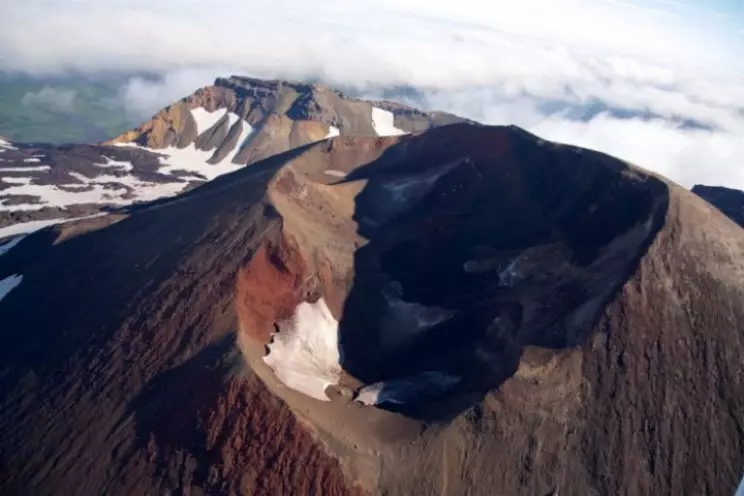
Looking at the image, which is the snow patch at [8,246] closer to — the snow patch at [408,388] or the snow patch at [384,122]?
the snow patch at [408,388]

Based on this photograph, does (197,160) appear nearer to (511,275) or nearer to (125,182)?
(125,182)

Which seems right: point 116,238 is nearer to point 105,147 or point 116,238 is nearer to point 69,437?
point 69,437

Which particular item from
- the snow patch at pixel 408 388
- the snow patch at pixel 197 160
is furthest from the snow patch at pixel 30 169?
the snow patch at pixel 408 388

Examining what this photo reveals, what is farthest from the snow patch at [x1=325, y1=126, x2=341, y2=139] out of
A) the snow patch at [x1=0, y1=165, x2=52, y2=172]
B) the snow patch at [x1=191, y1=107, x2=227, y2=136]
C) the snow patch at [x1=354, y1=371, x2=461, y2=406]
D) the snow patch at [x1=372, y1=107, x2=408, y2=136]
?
the snow patch at [x1=354, y1=371, x2=461, y2=406]

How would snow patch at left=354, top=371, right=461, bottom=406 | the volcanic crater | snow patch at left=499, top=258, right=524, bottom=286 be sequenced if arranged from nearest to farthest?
1. snow patch at left=354, top=371, right=461, bottom=406
2. the volcanic crater
3. snow patch at left=499, top=258, right=524, bottom=286

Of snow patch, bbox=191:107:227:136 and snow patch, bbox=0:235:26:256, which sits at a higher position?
snow patch, bbox=0:235:26:256

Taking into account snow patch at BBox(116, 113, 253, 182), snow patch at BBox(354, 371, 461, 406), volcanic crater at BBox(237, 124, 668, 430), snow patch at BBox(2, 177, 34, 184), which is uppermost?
volcanic crater at BBox(237, 124, 668, 430)

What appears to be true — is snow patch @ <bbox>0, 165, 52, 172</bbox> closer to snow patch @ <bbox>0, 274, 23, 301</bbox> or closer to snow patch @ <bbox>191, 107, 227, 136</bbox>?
snow patch @ <bbox>191, 107, 227, 136</bbox>

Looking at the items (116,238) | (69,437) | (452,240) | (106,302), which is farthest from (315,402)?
(116,238)
